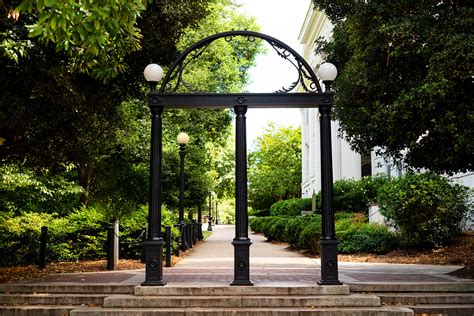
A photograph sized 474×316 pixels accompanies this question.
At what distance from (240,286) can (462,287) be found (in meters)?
3.77

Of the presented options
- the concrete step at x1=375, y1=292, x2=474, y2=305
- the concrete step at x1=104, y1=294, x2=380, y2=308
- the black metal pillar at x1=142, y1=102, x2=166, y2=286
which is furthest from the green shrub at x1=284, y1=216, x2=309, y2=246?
the concrete step at x1=104, y1=294, x2=380, y2=308

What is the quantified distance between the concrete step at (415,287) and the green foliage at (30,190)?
11.7m

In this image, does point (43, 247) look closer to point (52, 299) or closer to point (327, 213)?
point (52, 299)

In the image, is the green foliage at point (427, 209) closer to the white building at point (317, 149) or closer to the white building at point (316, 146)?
the white building at point (317, 149)

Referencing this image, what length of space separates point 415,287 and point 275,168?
51.3 m

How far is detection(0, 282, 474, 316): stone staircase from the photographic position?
8086 mm

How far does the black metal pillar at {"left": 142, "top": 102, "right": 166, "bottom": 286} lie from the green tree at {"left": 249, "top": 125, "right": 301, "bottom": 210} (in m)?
45.5

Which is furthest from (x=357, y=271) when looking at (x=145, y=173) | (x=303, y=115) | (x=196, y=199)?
(x=303, y=115)

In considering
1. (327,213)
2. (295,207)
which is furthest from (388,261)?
(295,207)

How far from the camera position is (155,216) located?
9320 mm

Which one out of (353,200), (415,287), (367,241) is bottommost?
(415,287)

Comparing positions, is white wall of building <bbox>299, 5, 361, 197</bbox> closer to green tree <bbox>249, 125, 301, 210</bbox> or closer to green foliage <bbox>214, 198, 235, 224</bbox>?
green tree <bbox>249, 125, 301, 210</bbox>

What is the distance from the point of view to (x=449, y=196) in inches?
631

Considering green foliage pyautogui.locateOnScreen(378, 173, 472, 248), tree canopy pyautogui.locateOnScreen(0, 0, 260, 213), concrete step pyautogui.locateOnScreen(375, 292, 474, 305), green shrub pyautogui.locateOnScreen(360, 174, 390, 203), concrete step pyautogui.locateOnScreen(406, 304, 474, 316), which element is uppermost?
tree canopy pyautogui.locateOnScreen(0, 0, 260, 213)
